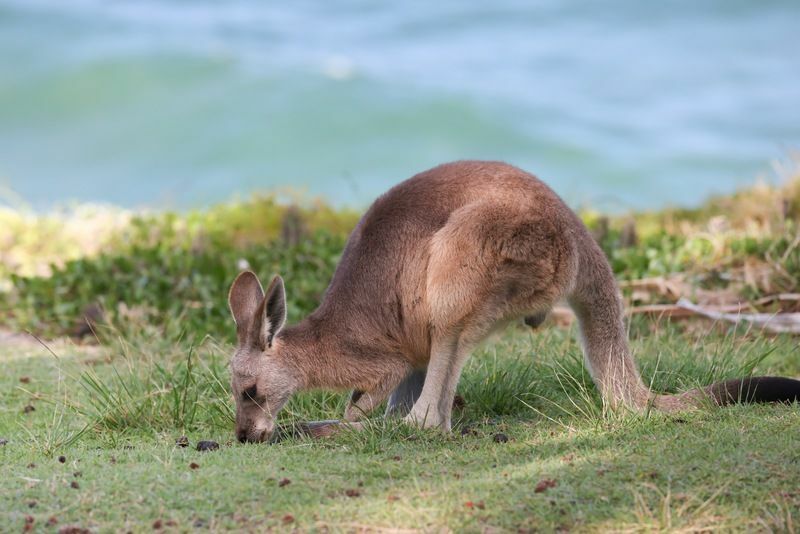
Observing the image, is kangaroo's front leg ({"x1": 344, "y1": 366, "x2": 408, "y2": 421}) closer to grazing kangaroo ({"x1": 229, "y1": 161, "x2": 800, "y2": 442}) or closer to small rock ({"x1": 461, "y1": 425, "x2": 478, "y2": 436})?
grazing kangaroo ({"x1": 229, "y1": 161, "x2": 800, "y2": 442})

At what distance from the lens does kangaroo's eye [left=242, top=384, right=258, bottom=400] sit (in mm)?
4988

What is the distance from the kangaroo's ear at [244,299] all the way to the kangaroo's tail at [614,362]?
146 cm

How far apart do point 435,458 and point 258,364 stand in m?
1.01

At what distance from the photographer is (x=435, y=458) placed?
14.8 ft

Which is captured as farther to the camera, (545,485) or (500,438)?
(500,438)

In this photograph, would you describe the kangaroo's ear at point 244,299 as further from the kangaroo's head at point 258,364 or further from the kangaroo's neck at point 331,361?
the kangaroo's neck at point 331,361

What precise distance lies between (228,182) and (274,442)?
51.3 feet

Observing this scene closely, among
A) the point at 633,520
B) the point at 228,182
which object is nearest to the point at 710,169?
the point at 228,182

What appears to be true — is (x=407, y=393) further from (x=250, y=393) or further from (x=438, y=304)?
(x=250, y=393)

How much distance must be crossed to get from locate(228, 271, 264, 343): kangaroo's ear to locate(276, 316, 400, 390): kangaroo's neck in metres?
0.17

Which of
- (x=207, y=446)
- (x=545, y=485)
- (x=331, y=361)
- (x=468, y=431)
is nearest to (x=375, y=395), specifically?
(x=331, y=361)

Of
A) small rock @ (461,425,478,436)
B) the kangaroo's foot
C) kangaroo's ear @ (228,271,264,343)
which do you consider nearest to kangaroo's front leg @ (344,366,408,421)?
the kangaroo's foot

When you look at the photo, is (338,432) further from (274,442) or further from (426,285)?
(426,285)

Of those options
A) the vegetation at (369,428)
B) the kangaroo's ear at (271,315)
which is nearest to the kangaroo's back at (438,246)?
the kangaroo's ear at (271,315)
